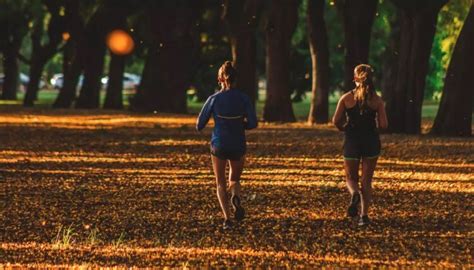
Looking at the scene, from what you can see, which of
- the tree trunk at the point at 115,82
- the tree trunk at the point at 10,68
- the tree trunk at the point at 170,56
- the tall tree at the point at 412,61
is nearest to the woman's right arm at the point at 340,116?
the tall tree at the point at 412,61

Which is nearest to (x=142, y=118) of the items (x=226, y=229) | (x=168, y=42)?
(x=168, y=42)

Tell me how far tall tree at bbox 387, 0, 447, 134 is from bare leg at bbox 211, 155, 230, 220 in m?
19.3

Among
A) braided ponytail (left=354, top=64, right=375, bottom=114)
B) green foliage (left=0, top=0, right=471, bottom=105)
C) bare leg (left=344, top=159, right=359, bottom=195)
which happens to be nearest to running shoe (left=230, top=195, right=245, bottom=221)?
bare leg (left=344, top=159, right=359, bottom=195)

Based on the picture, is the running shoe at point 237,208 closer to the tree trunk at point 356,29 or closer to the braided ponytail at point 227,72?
the braided ponytail at point 227,72

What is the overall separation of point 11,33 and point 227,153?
182 ft

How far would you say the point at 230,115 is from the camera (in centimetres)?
1277

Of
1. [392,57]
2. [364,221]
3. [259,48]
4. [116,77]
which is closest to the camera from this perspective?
[364,221]

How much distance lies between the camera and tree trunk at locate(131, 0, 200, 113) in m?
44.1

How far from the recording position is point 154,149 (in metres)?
27.2

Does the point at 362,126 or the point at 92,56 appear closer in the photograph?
the point at 362,126

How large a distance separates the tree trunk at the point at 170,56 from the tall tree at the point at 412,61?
40.4 feet

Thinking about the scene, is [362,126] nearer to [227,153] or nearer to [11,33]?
[227,153]

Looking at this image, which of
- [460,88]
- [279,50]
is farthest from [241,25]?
[460,88]

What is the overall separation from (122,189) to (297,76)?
52779 millimetres
